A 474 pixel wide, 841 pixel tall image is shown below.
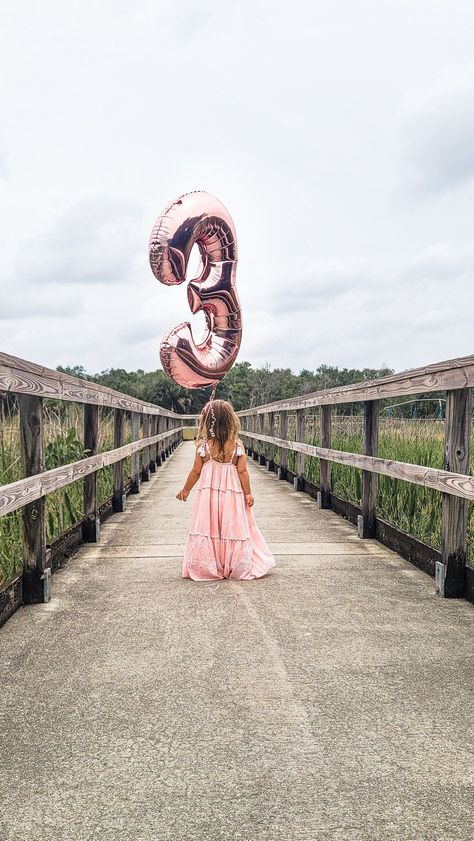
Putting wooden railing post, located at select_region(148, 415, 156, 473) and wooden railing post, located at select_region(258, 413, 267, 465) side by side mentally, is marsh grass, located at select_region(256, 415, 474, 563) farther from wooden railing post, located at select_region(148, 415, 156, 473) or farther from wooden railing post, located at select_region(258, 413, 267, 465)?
wooden railing post, located at select_region(258, 413, 267, 465)

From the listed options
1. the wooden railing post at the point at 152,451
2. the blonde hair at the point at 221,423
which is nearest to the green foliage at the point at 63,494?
the blonde hair at the point at 221,423

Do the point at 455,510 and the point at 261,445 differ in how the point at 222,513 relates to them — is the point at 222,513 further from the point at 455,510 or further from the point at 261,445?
the point at 261,445

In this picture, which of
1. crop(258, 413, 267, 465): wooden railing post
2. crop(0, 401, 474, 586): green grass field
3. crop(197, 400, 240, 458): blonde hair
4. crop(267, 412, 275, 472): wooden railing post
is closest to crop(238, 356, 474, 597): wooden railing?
crop(0, 401, 474, 586): green grass field

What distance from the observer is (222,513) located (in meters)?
→ 4.32

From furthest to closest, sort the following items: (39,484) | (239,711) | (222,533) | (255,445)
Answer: (255,445) < (222,533) < (39,484) < (239,711)

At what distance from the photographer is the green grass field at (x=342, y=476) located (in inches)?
189

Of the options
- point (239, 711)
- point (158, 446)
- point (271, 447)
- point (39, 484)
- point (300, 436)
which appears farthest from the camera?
point (158, 446)

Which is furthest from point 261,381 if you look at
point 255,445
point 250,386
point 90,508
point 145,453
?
point 90,508

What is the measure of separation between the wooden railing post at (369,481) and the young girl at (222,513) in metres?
1.41

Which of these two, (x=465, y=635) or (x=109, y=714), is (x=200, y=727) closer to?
(x=109, y=714)

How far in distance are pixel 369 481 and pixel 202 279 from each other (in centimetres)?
282

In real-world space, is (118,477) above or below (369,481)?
below

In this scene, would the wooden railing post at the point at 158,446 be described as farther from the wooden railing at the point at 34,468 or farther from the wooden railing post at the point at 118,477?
the wooden railing at the point at 34,468

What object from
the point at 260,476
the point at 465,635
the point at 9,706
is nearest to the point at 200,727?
the point at 9,706
